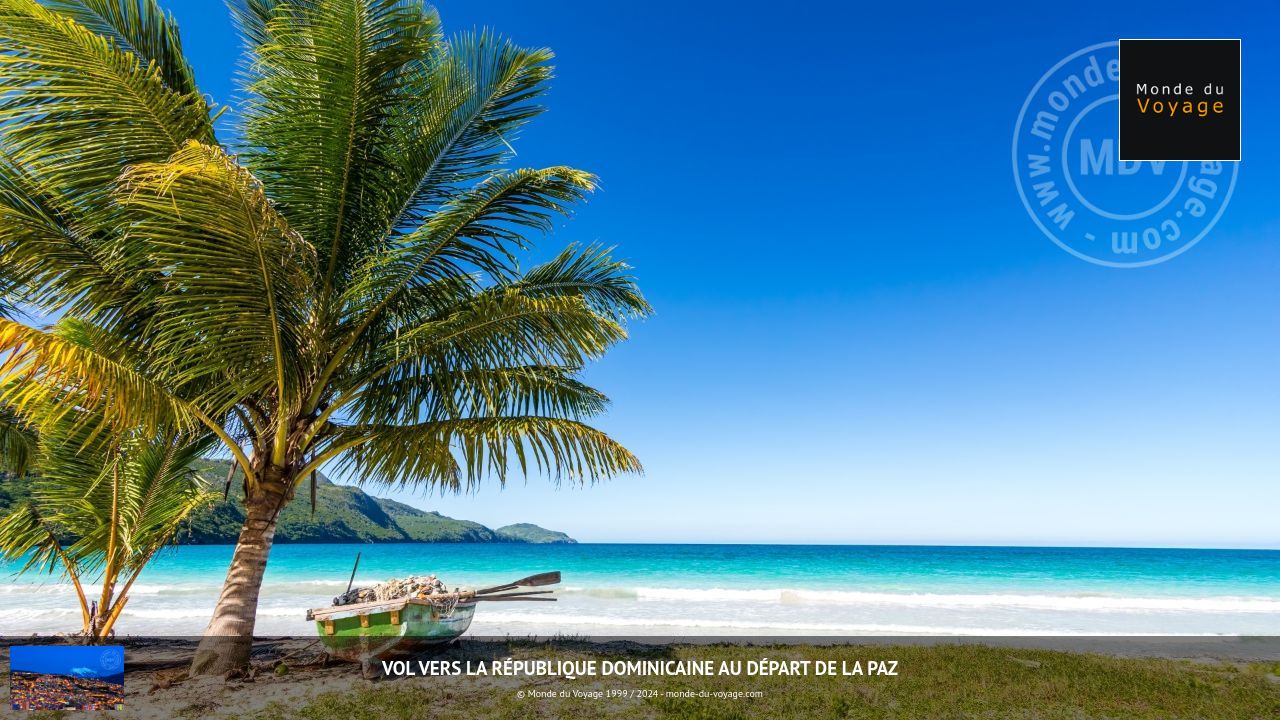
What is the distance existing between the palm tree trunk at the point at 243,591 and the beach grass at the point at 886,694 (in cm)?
126

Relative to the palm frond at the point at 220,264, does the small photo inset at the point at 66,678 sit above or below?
below

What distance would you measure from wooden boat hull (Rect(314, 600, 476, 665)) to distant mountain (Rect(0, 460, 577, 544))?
169 ft

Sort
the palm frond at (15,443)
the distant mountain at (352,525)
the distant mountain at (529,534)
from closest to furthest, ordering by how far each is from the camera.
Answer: the palm frond at (15,443), the distant mountain at (352,525), the distant mountain at (529,534)

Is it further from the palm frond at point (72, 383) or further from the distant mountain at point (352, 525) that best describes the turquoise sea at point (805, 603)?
the distant mountain at point (352, 525)

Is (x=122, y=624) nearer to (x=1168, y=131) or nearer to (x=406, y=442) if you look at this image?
(x=406, y=442)

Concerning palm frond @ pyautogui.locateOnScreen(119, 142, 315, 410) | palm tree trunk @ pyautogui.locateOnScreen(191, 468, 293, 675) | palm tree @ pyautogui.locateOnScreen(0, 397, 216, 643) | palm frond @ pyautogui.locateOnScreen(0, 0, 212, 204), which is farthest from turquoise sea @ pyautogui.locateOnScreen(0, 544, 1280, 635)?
palm frond @ pyautogui.locateOnScreen(0, 0, 212, 204)

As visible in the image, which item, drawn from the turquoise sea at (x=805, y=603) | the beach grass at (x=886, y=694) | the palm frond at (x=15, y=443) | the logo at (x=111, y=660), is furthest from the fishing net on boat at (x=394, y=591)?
the palm frond at (x=15, y=443)

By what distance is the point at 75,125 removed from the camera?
587cm

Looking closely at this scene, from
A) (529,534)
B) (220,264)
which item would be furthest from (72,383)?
(529,534)

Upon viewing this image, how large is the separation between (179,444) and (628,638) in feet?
25.7

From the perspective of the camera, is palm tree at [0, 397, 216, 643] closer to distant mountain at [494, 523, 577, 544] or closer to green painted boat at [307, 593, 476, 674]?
green painted boat at [307, 593, 476, 674]

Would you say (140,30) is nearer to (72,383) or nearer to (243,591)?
(72,383)

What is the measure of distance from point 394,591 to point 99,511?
351 centimetres

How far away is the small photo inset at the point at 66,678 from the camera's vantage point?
6.00m
